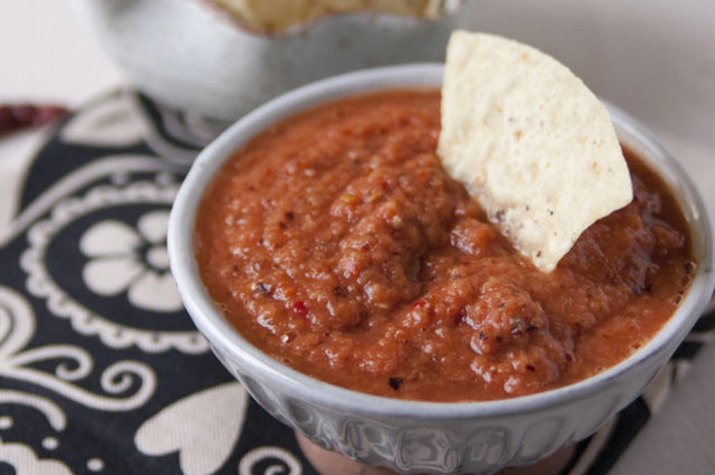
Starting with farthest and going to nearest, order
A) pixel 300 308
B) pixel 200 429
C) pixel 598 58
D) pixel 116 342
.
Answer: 1. pixel 598 58
2. pixel 116 342
3. pixel 200 429
4. pixel 300 308

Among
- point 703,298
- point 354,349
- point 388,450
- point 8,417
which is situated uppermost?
point 703,298

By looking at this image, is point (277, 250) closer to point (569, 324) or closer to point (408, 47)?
point (569, 324)

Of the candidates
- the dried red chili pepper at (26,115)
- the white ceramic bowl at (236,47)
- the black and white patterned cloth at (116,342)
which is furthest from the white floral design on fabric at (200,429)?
the dried red chili pepper at (26,115)

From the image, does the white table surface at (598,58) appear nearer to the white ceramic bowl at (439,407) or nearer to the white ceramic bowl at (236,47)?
the white ceramic bowl at (236,47)

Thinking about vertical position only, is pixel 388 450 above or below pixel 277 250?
below

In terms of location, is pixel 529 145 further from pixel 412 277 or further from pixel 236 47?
pixel 236 47

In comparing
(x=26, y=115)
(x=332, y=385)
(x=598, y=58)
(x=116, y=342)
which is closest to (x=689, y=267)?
(x=332, y=385)

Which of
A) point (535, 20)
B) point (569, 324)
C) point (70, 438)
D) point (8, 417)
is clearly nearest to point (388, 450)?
point (569, 324)
